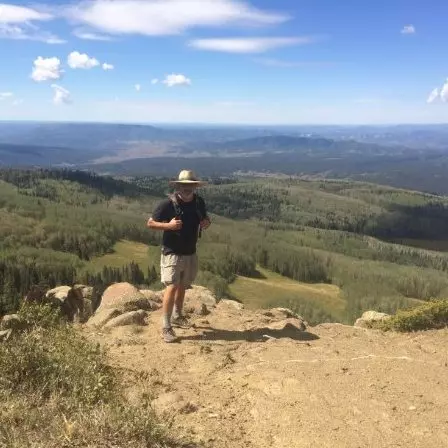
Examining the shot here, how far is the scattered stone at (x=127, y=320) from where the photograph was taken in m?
14.2

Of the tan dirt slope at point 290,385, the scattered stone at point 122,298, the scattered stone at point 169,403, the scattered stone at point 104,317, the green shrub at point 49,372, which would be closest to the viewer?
the green shrub at point 49,372

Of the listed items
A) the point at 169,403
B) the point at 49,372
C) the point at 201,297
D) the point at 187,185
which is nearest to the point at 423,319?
the point at 187,185

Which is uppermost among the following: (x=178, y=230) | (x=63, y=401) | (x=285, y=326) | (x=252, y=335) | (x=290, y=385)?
(x=178, y=230)

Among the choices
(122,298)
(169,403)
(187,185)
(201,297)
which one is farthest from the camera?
(201,297)

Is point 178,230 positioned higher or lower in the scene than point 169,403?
higher

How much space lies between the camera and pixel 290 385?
965 cm

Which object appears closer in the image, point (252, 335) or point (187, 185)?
point (187, 185)

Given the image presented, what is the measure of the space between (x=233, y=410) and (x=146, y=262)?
144320mm

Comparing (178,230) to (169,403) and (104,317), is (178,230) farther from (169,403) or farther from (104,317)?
(169,403)

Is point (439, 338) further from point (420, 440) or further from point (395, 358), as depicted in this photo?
point (420, 440)

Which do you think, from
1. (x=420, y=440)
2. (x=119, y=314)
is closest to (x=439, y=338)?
(x=420, y=440)

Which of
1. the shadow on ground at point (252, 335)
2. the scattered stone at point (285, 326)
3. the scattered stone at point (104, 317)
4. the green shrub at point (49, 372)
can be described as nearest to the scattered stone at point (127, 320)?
the scattered stone at point (104, 317)

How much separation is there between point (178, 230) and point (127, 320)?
351cm

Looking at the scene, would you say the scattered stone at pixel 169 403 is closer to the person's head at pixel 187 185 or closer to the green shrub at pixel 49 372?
the green shrub at pixel 49 372
